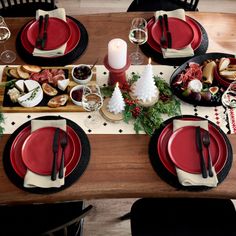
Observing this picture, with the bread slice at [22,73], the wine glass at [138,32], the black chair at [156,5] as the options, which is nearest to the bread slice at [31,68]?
the bread slice at [22,73]

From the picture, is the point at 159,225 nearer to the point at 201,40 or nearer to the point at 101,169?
the point at 101,169

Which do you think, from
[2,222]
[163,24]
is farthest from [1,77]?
[163,24]

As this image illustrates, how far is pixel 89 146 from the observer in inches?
59.9

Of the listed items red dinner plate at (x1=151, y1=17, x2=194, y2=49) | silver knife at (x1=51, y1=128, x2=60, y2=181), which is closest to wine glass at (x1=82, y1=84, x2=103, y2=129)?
silver knife at (x1=51, y1=128, x2=60, y2=181)

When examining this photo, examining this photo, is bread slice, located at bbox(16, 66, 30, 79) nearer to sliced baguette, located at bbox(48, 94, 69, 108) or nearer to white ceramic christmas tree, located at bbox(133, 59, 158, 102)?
sliced baguette, located at bbox(48, 94, 69, 108)

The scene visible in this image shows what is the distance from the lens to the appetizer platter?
1.64 meters

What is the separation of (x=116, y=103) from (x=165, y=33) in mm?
535

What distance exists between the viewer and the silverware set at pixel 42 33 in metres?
1.77

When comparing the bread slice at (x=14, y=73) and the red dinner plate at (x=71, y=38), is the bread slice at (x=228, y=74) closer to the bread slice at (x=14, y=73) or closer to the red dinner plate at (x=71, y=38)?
the red dinner plate at (x=71, y=38)

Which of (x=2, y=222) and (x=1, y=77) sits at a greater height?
(x=1, y=77)

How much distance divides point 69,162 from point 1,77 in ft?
1.94

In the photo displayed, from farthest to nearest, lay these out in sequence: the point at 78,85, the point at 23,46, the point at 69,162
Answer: the point at 23,46, the point at 78,85, the point at 69,162

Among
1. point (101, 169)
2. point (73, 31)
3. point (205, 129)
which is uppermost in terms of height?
point (73, 31)

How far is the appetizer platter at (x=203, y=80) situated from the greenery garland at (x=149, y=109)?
0.15 feet
